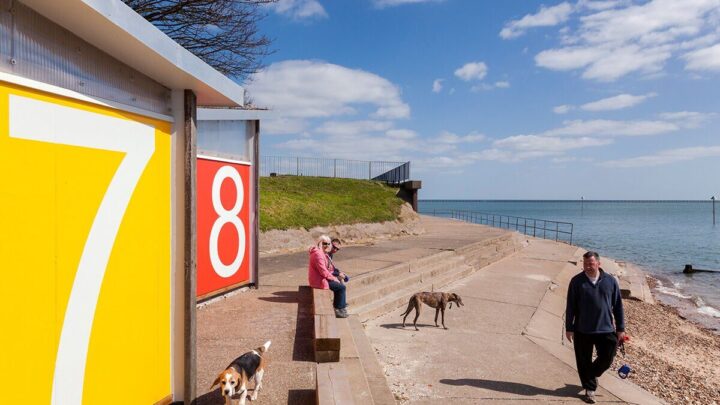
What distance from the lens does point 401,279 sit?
11.1 m

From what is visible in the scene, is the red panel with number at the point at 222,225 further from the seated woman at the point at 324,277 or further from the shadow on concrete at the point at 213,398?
the shadow on concrete at the point at 213,398

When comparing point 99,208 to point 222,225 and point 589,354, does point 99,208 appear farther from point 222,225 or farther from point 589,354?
point 589,354

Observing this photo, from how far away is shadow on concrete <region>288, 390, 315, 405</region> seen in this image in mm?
4302

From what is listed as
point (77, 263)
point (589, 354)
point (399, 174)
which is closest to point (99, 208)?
point (77, 263)

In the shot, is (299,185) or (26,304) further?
(299,185)

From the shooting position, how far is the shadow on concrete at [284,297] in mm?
7970

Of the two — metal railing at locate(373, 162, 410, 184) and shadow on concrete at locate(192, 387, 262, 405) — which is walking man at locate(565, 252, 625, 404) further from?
metal railing at locate(373, 162, 410, 184)

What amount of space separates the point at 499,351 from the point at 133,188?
20.4 feet

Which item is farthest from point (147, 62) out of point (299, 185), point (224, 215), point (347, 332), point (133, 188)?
point (299, 185)

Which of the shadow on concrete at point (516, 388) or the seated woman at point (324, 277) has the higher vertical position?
→ the seated woman at point (324, 277)

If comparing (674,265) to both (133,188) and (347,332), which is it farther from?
(133,188)

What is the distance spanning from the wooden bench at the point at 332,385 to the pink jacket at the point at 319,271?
2471mm

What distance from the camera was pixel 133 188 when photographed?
10.9ft

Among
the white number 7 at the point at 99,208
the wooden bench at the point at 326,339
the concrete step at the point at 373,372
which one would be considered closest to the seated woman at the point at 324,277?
the concrete step at the point at 373,372
